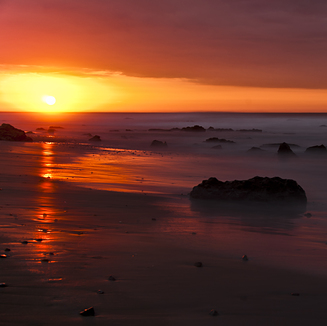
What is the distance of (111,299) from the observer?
3.30 meters

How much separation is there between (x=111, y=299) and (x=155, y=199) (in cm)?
491

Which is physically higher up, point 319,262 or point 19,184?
point 19,184

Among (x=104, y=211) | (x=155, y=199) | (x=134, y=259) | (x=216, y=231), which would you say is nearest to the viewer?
(x=134, y=259)

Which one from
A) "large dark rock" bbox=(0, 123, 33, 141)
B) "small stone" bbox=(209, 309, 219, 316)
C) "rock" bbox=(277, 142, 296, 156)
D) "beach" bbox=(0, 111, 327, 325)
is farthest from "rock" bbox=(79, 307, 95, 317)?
"large dark rock" bbox=(0, 123, 33, 141)

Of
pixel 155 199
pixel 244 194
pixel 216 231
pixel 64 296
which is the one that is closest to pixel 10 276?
pixel 64 296

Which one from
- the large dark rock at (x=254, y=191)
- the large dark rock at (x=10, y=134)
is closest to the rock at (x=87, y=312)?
the large dark rock at (x=254, y=191)

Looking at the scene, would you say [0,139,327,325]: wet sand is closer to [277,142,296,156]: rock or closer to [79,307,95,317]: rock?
[79,307,95,317]: rock

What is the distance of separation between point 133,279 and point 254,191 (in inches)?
203

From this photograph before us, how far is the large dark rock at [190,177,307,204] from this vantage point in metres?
8.26

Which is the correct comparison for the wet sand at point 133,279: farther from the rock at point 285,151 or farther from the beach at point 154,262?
the rock at point 285,151

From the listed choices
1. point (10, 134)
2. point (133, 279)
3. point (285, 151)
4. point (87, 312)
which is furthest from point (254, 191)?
point (10, 134)

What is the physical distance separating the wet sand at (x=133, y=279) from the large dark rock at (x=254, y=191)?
2.59 m

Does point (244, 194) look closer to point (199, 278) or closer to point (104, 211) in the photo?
point (104, 211)

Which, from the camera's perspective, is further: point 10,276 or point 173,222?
point 173,222
